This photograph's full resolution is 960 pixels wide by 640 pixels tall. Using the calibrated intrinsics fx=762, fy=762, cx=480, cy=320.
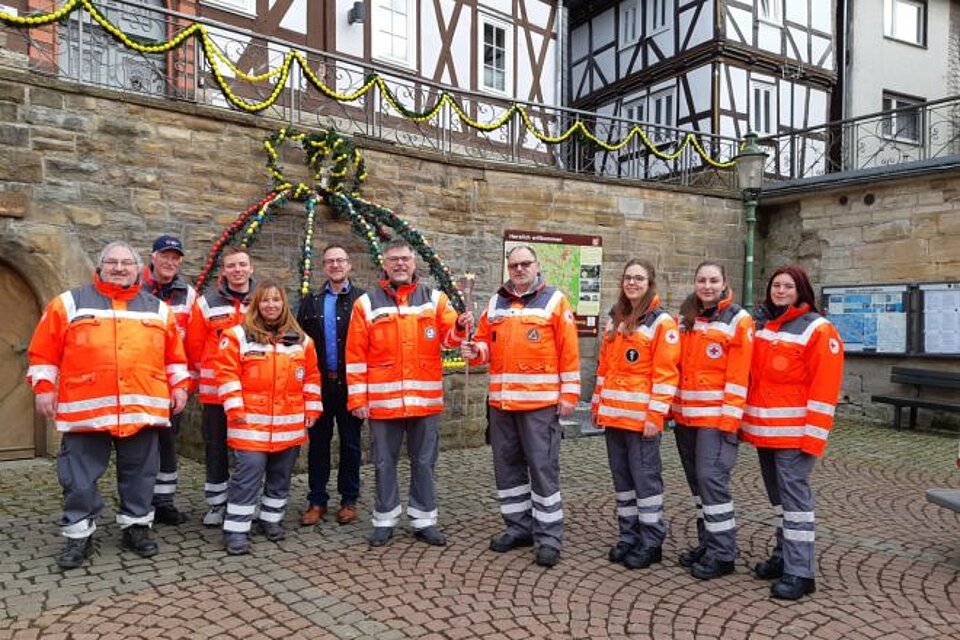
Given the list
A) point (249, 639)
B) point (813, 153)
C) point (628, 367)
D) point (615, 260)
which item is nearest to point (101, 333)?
point (249, 639)

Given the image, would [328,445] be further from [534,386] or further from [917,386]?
[917,386]

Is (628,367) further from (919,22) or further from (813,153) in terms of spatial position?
(919,22)

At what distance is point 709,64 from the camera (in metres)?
16.5

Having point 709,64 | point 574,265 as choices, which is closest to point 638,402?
point 574,265

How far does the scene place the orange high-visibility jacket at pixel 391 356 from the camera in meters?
4.75

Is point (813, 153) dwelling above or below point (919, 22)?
below

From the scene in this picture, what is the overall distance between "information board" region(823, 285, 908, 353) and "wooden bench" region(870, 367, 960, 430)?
1.39ft

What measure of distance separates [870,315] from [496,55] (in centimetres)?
869

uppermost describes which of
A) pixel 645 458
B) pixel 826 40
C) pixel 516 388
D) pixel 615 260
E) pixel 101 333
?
pixel 826 40

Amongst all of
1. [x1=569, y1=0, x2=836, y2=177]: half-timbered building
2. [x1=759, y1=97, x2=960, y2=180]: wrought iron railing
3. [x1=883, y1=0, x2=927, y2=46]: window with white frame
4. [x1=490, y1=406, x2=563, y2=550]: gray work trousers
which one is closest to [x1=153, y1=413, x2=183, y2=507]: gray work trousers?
[x1=490, y1=406, x2=563, y2=550]: gray work trousers

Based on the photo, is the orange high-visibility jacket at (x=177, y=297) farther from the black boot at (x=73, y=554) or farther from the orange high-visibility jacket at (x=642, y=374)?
the orange high-visibility jacket at (x=642, y=374)

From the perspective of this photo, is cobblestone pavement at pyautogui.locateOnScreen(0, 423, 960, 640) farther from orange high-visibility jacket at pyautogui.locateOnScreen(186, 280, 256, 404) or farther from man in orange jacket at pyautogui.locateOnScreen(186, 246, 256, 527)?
orange high-visibility jacket at pyautogui.locateOnScreen(186, 280, 256, 404)

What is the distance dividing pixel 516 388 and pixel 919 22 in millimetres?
20665

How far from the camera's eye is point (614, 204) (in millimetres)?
11711
